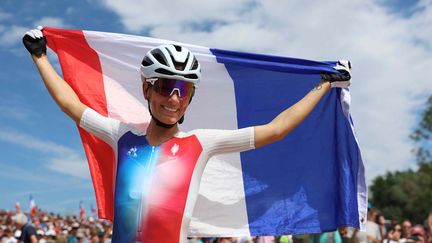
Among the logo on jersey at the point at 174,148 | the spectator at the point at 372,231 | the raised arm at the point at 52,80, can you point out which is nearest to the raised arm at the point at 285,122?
the logo on jersey at the point at 174,148

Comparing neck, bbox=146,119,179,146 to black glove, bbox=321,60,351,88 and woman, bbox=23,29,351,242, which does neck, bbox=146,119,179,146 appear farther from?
black glove, bbox=321,60,351,88

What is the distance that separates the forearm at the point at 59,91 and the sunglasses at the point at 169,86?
64 cm

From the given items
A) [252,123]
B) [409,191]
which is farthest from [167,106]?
[409,191]

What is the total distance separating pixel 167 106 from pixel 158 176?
1.51ft

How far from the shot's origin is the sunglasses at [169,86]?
149 inches

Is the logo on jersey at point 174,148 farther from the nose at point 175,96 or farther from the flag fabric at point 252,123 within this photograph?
the flag fabric at point 252,123

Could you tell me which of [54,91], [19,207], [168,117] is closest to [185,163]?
[168,117]

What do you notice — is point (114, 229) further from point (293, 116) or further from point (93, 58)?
point (93, 58)

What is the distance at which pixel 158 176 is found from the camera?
372 cm

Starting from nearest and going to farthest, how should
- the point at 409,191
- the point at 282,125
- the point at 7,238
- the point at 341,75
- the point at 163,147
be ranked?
the point at 163,147 < the point at 282,125 < the point at 341,75 < the point at 7,238 < the point at 409,191

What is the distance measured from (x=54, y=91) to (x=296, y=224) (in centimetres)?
244

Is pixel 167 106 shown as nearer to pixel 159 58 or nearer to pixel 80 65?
pixel 159 58

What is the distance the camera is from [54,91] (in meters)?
4.20

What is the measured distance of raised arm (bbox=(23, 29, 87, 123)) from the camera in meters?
4.13
